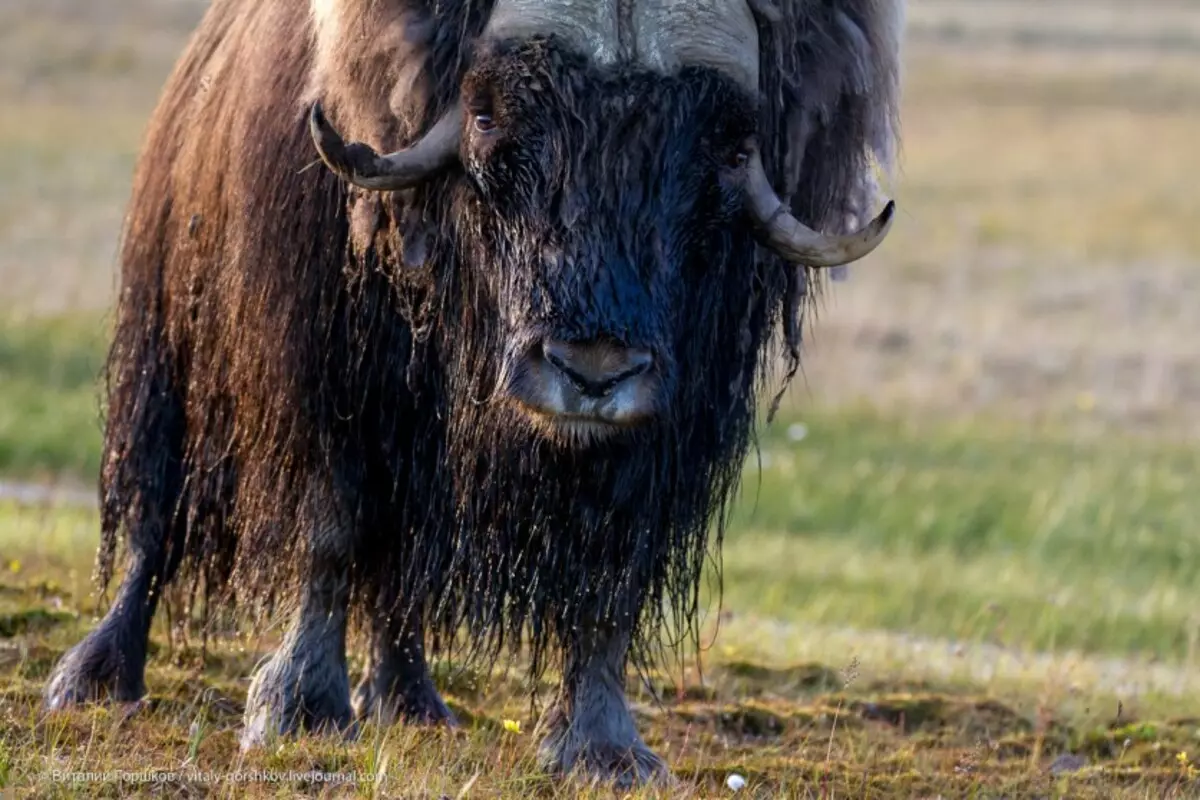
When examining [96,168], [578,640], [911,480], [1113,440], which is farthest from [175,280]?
[96,168]

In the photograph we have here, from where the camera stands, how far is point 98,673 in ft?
16.3

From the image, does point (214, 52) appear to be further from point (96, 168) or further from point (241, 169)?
point (96, 168)

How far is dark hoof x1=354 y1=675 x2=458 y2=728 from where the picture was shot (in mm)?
4980

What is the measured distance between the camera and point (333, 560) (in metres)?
4.66

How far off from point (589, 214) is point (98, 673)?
1.94 metres

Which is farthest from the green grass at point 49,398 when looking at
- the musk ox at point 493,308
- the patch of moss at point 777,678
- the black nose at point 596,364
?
the black nose at point 596,364

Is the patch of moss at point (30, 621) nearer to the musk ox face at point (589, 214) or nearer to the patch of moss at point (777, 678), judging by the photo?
the patch of moss at point (777, 678)

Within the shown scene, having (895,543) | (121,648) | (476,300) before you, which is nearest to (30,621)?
(121,648)

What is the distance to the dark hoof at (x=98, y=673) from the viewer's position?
4836 mm

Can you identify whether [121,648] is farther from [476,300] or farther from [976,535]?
[976,535]

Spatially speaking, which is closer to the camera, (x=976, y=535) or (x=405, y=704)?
(x=405, y=704)

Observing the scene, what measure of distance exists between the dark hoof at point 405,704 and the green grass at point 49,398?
408 cm

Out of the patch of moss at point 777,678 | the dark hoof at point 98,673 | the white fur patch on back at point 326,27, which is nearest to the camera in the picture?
the white fur patch on back at point 326,27

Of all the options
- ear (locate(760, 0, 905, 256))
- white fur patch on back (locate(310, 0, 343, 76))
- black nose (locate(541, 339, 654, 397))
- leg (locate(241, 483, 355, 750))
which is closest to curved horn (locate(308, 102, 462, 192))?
white fur patch on back (locate(310, 0, 343, 76))
